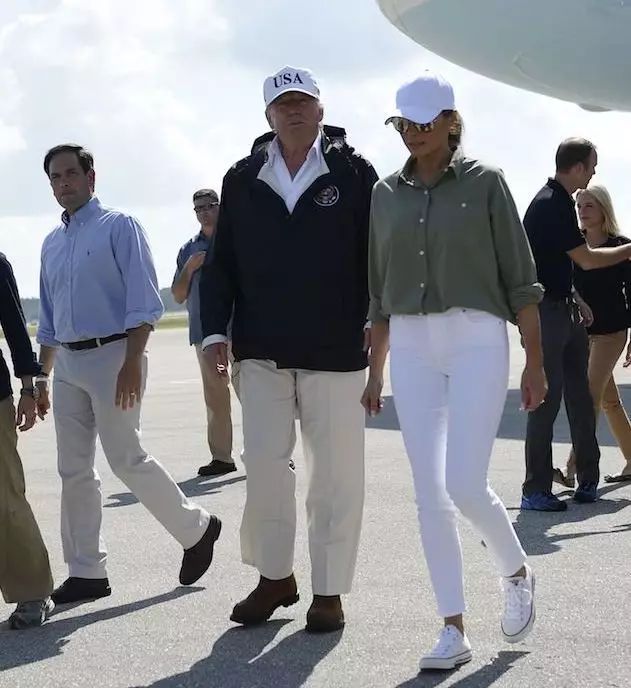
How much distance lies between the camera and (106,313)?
5750mm

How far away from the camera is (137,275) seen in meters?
5.70

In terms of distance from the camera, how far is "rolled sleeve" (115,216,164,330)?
5.64 metres

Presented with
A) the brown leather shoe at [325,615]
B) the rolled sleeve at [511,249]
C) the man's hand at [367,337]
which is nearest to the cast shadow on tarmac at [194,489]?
the brown leather shoe at [325,615]

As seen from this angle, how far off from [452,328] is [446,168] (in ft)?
1.65

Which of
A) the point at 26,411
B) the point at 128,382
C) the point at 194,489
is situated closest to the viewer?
the point at 26,411

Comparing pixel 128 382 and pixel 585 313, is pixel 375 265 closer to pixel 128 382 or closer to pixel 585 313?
pixel 128 382

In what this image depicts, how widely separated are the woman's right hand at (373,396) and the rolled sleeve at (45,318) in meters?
1.62

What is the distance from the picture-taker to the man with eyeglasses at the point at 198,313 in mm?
9602

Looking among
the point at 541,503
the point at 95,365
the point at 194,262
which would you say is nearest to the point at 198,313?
the point at 194,262

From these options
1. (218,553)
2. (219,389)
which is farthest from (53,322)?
(219,389)

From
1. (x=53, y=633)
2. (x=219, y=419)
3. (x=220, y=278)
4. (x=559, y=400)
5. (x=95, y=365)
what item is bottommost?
(x=53, y=633)

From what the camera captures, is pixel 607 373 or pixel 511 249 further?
pixel 607 373

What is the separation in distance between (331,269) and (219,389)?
16.1 ft

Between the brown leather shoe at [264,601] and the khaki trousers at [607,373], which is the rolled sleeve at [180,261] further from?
the brown leather shoe at [264,601]
